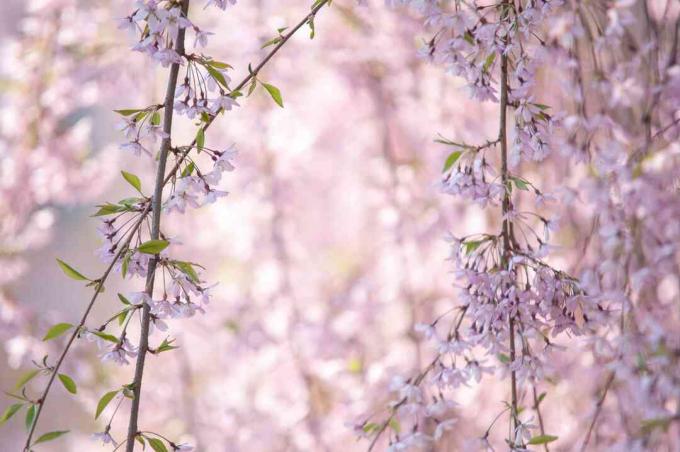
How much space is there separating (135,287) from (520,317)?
299 centimetres

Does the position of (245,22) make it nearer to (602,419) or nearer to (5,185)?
(5,185)

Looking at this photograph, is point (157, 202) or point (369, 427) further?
point (369, 427)

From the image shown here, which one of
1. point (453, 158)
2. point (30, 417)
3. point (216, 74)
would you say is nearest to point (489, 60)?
point (453, 158)

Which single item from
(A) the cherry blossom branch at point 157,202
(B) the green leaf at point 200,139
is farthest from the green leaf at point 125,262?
(B) the green leaf at point 200,139

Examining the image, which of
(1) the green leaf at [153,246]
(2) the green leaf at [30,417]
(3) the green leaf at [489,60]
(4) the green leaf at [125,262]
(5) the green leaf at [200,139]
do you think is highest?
(3) the green leaf at [489,60]

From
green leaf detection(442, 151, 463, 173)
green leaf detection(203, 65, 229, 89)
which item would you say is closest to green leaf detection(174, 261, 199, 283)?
green leaf detection(203, 65, 229, 89)

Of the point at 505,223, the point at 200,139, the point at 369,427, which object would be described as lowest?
the point at 369,427

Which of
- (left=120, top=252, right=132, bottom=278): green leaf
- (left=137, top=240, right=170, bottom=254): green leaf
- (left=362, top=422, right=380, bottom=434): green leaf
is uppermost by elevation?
(left=120, top=252, right=132, bottom=278): green leaf

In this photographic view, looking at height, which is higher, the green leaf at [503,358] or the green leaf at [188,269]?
the green leaf at [188,269]

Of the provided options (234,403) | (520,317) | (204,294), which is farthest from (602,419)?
(234,403)

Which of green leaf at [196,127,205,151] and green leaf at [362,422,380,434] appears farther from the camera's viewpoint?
green leaf at [362,422,380,434]

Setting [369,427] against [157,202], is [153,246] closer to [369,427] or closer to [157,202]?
[157,202]

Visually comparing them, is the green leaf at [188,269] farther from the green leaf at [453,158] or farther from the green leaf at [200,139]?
the green leaf at [453,158]

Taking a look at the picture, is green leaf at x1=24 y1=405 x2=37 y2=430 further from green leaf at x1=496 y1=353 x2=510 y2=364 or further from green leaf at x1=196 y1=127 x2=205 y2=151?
green leaf at x1=496 y1=353 x2=510 y2=364
